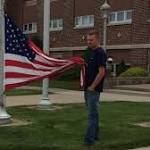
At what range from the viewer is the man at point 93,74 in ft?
30.9

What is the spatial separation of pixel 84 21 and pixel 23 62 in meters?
30.0

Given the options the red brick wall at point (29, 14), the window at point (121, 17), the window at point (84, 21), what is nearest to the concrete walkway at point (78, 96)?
the window at point (121, 17)

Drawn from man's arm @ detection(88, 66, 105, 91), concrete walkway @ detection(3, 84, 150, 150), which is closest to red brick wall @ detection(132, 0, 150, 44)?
concrete walkway @ detection(3, 84, 150, 150)

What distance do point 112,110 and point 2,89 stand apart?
4.62 meters

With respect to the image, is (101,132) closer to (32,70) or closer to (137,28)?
(32,70)

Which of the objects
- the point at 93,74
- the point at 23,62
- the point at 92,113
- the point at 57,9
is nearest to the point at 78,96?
the point at 23,62

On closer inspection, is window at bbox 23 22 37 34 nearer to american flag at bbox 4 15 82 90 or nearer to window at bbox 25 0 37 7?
window at bbox 25 0 37 7

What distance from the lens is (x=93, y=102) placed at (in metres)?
9.53

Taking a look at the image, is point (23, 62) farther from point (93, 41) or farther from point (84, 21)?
point (84, 21)

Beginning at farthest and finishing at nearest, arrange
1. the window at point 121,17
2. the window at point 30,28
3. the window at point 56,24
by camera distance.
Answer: the window at point 30,28, the window at point 56,24, the window at point 121,17

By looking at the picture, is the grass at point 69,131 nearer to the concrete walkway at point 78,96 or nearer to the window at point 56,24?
the concrete walkway at point 78,96

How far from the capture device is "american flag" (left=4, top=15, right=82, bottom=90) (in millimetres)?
12164

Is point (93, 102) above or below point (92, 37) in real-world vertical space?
below

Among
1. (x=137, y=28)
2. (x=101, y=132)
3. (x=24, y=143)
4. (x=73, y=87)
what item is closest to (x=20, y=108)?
(x=101, y=132)
